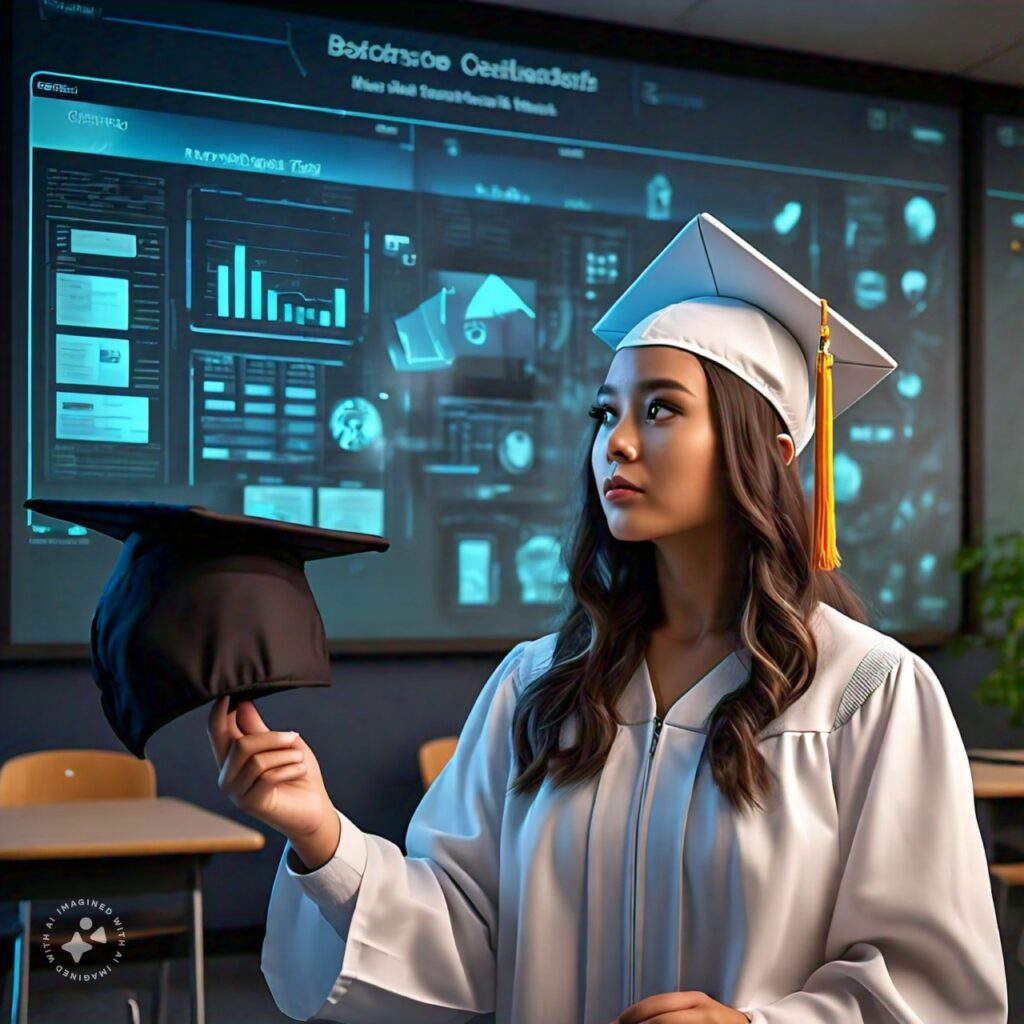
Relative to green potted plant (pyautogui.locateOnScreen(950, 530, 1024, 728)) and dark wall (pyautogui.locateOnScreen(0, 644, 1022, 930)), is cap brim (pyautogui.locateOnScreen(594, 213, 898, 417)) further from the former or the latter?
green potted plant (pyautogui.locateOnScreen(950, 530, 1024, 728))

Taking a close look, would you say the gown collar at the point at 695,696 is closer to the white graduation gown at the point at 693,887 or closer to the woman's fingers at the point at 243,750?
the white graduation gown at the point at 693,887

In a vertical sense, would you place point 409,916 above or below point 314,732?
above

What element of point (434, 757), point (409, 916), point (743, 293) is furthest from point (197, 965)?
point (743, 293)

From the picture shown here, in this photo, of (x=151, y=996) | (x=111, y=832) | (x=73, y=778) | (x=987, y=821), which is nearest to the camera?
(x=111, y=832)

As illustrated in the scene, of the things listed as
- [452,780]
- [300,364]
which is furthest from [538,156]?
[452,780]

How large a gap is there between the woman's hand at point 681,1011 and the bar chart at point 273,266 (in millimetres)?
3242

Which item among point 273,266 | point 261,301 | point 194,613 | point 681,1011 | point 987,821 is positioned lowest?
point 987,821

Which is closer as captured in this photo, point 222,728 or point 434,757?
point 222,728

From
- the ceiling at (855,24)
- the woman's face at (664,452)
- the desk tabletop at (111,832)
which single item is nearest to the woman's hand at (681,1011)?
the woman's face at (664,452)

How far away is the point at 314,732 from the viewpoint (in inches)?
163

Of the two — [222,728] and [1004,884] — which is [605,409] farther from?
[1004,884]

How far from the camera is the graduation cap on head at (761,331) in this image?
4.69 feet

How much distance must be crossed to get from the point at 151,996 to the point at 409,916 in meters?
2.74

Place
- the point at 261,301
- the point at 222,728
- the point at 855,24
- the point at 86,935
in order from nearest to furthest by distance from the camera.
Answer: the point at 222,728
the point at 86,935
the point at 261,301
the point at 855,24
